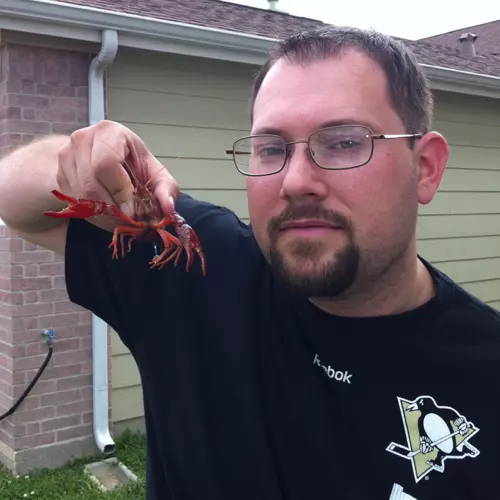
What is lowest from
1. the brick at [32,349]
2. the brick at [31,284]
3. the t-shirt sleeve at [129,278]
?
the brick at [32,349]

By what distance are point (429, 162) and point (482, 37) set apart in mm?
12401

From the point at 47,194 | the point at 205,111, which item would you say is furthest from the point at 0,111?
the point at 47,194

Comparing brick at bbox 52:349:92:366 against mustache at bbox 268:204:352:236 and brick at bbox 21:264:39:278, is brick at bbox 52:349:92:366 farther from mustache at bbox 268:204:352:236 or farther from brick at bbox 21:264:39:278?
mustache at bbox 268:204:352:236

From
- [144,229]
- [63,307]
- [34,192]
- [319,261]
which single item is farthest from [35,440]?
[319,261]

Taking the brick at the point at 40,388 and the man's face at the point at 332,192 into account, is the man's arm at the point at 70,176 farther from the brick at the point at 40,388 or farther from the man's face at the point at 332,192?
the brick at the point at 40,388

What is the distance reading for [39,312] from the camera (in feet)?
15.1

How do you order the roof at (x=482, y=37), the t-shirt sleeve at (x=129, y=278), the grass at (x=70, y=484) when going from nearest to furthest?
the t-shirt sleeve at (x=129, y=278) < the grass at (x=70, y=484) < the roof at (x=482, y=37)

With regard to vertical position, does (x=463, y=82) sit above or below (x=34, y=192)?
above

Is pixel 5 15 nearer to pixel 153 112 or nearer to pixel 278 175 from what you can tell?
pixel 153 112

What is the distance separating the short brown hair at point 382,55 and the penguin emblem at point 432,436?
721 millimetres

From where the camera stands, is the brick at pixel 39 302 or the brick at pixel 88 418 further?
the brick at pixel 88 418

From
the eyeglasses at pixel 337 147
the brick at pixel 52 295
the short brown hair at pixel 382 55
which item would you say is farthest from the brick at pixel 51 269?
the eyeglasses at pixel 337 147

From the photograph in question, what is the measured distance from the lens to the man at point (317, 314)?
1539 millimetres

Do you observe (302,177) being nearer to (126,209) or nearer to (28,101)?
(126,209)
